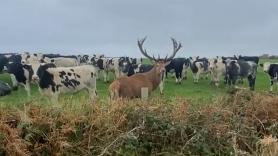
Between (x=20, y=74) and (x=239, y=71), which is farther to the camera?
(x=239, y=71)

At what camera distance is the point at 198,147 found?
8047 mm

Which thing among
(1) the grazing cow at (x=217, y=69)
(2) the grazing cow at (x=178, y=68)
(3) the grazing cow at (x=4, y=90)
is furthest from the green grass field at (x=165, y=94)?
(2) the grazing cow at (x=178, y=68)

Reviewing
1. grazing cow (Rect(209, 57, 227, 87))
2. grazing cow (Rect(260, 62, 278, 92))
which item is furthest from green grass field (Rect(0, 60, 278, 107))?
grazing cow (Rect(209, 57, 227, 87))

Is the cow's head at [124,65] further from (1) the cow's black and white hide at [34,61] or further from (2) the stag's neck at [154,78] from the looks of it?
(2) the stag's neck at [154,78]

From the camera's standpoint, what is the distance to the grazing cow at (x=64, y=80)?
19.0 metres

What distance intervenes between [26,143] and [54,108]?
958mm

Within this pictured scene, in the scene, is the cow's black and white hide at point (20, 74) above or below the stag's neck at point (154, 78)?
below

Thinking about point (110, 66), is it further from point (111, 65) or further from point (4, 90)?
point (4, 90)

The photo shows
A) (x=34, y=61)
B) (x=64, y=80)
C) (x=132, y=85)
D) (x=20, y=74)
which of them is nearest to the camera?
(x=132, y=85)

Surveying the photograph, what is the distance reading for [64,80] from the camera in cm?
1933

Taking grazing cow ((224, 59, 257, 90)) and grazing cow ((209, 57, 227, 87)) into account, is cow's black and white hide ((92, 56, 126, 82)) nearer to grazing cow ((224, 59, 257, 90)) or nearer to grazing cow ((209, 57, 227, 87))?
grazing cow ((209, 57, 227, 87))

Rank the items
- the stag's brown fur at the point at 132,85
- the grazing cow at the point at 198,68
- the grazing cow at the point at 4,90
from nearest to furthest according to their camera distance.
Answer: the stag's brown fur at the point at 132,85 → the grazing cow at the point at 4,90 → the grazing cow at the point at 198,68

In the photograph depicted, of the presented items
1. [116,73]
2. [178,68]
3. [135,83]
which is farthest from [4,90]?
[178,68]

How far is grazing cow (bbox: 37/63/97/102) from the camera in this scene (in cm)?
1902
